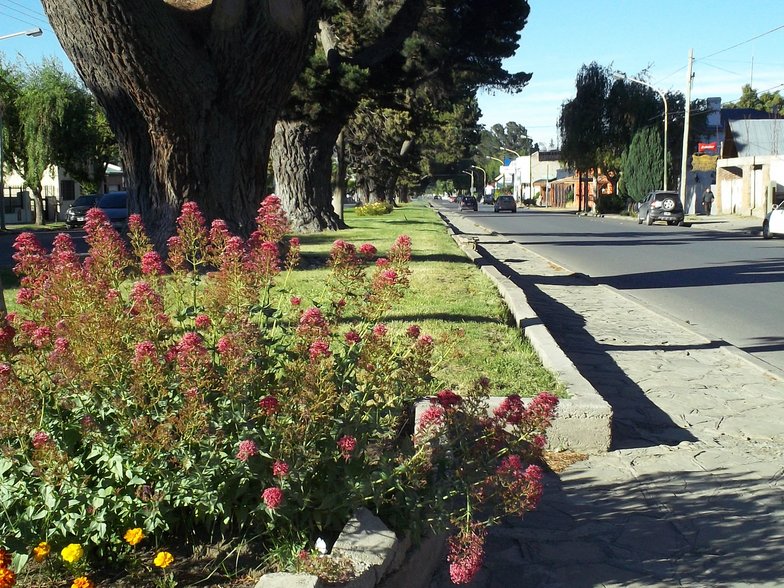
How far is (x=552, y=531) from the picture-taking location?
4500 millimetres

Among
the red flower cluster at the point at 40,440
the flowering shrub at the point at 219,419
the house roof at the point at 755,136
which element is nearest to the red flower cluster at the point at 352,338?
the flowering shrub at the point at 219,419

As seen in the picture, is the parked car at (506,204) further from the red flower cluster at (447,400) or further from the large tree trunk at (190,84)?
the red flower cluster at (447,400)

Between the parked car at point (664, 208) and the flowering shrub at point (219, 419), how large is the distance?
132 ft

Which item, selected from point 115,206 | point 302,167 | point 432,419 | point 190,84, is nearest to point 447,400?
point 432,419

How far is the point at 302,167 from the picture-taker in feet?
79.9

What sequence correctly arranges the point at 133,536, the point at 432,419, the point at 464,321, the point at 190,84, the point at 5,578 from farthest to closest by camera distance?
the point at 190,84, the point at 464,321, the point at 432,419, the point at 133,536, the point at 5,578

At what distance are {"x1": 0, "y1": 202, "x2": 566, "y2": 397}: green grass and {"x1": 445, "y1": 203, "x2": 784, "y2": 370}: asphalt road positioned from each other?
2.57 metres

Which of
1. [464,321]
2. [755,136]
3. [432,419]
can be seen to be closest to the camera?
[432,419]

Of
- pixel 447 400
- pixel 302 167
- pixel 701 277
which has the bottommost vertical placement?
pixel 701 277

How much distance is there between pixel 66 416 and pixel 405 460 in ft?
4.29

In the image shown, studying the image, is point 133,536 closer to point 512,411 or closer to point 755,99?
point 512,411

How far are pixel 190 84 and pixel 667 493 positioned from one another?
788 cm

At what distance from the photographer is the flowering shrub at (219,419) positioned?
3.09 m

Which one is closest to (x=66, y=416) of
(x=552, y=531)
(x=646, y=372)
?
(x=552, y=531)
